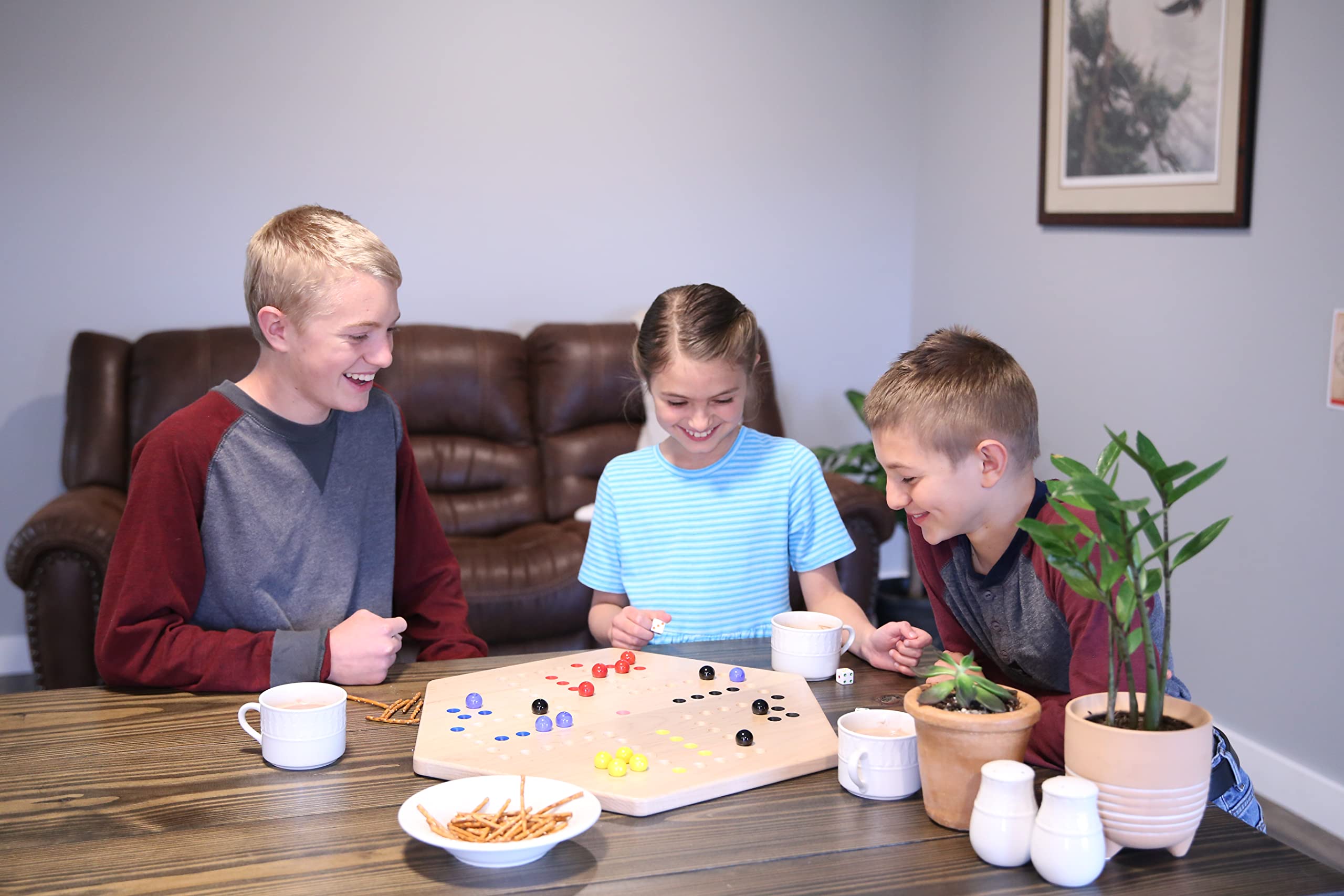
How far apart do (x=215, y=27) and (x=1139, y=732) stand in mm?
3852

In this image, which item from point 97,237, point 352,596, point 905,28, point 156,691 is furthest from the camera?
point 905,28

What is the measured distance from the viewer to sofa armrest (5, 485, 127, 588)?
286cm

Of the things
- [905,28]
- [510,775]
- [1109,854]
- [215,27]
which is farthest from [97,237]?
[1109,854]

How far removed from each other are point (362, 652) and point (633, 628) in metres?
0.39

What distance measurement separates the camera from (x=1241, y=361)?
2.97 m

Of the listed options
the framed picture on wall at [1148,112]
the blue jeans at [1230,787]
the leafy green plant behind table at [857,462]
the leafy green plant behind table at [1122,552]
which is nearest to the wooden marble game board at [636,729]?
the leafy green plant behind table at [1122,552]

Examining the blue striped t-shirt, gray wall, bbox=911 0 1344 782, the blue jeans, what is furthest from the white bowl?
gray wall, bbox=911 0 1344 782

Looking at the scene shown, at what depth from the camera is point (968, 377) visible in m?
1.34

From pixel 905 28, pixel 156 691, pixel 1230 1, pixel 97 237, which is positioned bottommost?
pixel 156 691

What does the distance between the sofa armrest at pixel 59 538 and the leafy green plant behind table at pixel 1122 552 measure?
8.42ft

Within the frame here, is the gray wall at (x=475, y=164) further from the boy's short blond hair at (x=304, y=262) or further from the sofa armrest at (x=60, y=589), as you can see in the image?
the boy's short blond hair at (x=304, y=262)

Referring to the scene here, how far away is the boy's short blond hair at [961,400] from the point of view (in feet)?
4.34

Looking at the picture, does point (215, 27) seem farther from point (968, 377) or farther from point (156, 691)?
point (968, 377)

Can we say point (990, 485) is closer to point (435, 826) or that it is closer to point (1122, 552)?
point (1122, 552)
